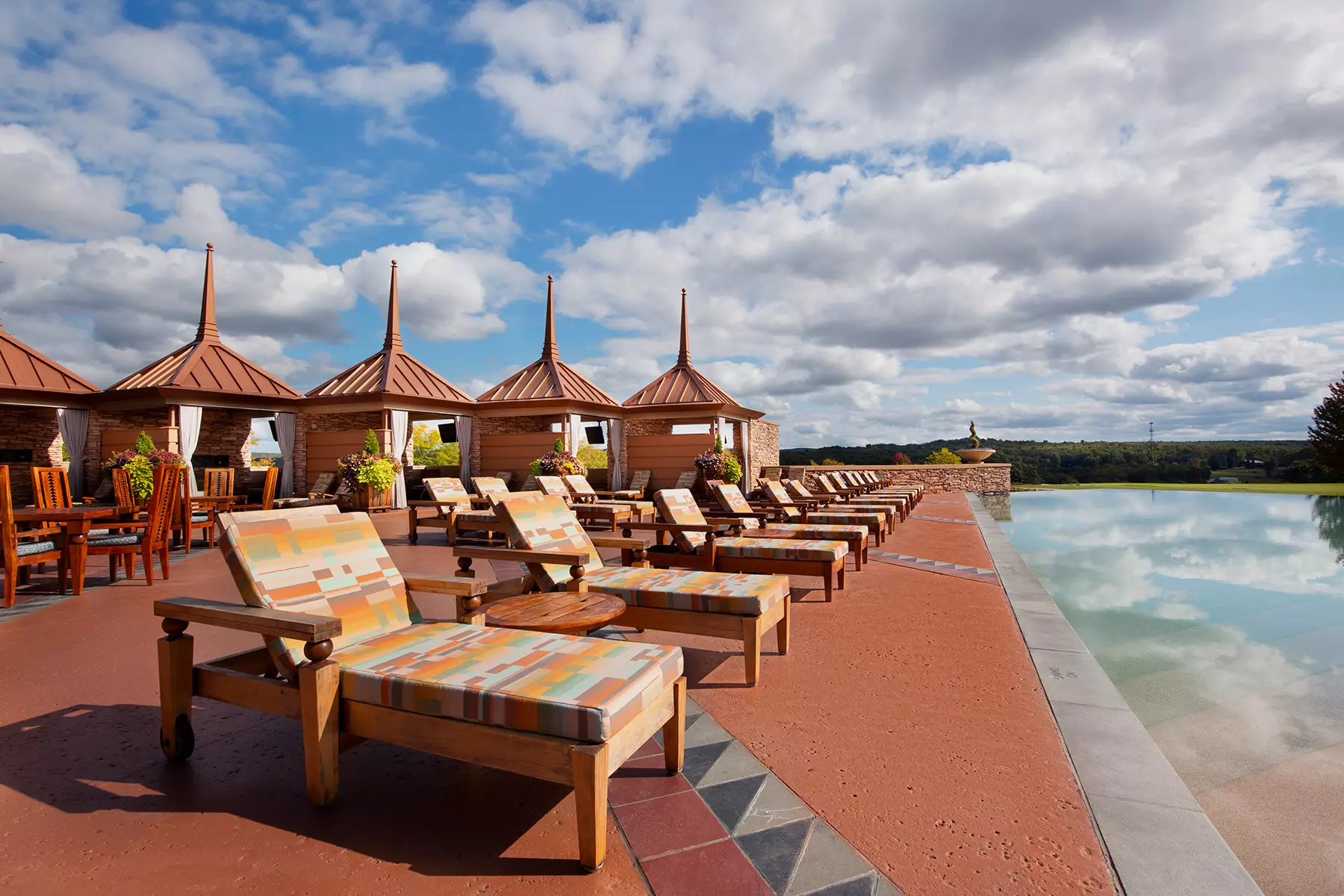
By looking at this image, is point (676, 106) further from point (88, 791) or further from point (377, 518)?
point (377, 518)

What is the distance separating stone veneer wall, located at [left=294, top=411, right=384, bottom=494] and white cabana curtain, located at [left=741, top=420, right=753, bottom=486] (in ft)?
31.6

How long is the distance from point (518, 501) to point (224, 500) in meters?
7.59

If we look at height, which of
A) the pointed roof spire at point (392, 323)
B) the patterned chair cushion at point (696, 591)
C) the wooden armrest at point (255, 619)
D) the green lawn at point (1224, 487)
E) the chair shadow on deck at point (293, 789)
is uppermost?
the pointed roof spire at point (392, 323)

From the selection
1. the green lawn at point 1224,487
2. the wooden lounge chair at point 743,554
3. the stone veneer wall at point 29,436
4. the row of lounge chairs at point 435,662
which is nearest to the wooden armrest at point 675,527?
the wooden lounge chair at point 743,554

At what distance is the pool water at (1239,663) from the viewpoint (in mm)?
1994

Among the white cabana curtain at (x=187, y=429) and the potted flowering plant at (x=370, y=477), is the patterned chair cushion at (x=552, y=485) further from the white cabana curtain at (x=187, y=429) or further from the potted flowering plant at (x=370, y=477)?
the white cabana curtain at (x=187, y=429)

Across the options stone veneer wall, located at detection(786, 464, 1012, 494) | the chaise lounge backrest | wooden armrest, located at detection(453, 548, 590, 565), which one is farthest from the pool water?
stone veneer wall, located at detection(786, 464, 1012, 494)

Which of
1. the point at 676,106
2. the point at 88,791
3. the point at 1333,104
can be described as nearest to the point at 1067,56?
the point at 1333,104

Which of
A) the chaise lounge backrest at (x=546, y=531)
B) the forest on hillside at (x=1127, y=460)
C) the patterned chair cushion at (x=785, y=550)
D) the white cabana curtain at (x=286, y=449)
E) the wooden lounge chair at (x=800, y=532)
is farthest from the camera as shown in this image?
the forest on hillside at (x=1127, y=460)

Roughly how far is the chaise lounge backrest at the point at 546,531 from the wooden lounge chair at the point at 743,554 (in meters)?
0.93

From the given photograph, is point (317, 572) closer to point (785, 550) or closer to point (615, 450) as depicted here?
point (785, 550)

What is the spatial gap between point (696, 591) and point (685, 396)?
15.3 meters

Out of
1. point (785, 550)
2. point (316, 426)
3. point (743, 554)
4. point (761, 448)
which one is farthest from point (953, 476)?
point (316, 426)

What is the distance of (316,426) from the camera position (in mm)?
17141
